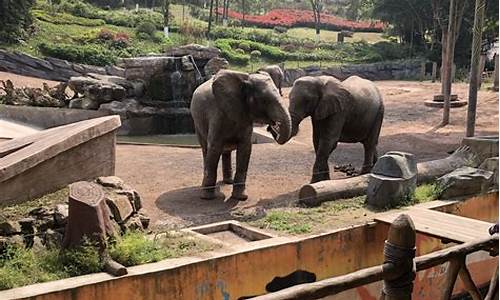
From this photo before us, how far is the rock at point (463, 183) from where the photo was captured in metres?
8.84

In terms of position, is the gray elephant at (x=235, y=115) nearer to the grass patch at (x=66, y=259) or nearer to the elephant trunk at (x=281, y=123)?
the elephant trunk at (x=281, y=123)

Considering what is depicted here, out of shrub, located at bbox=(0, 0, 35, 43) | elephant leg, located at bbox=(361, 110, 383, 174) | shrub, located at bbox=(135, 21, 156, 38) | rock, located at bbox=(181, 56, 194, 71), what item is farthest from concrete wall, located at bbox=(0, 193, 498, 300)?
shrub, located at bbox=(135, 21, 156, 38)

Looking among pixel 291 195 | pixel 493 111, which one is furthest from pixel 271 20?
pixel 291 195

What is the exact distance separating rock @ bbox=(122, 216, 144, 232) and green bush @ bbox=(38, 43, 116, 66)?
73.1ft

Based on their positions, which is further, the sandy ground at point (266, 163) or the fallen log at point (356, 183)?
the sandy ground at point (266, 163)

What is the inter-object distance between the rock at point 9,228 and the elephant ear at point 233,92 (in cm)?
356

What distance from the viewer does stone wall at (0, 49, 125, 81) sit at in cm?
2625

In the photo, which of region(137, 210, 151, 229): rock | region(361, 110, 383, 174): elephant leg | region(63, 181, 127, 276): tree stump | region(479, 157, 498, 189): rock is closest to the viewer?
region(63, 181, 127, 276): tree stump

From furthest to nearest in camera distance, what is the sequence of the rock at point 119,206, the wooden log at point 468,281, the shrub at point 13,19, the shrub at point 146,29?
the shrub at point 146,29 → the shrub at point 13,19 → the rock at point 119,206 → the wooden log at point 468,281

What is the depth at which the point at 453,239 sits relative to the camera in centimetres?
668

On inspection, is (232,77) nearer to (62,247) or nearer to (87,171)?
(87,171)

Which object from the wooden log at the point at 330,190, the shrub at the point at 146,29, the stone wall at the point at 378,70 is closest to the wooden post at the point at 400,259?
the wooden log at the point at 330,190

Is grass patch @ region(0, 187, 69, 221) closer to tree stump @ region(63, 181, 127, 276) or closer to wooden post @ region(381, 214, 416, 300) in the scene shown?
tree stump @ region(63, 181, 127, 276)

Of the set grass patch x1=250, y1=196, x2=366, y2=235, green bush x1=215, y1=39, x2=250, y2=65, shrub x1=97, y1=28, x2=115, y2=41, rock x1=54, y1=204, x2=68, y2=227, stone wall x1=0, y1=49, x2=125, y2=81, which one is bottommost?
grass patch x1=250, y1=196, x2=366, y2=235
